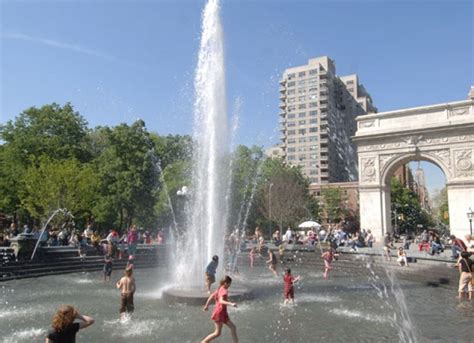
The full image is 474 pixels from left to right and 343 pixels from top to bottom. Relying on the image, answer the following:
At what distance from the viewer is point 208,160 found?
17.6m

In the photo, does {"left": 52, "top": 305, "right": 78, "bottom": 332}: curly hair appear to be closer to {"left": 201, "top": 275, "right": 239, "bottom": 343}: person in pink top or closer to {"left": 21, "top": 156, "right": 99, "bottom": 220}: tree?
{"left": 201, "top": 275, "right": 239, "bottom": 343}: person in pink top

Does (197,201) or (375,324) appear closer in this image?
(375,324)

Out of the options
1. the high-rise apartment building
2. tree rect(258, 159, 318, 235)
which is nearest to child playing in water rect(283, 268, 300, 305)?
tree rect(258, 159, 318, 235)

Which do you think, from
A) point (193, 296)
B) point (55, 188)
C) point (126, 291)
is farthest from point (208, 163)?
point (55, 188)

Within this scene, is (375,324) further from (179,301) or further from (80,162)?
(80,162)

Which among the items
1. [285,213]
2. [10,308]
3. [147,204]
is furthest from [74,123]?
[10,308]

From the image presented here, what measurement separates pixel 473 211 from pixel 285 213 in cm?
2539

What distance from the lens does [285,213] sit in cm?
5516

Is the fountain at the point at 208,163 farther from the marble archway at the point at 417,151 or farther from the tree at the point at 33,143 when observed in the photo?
the tree at the point at 33,143

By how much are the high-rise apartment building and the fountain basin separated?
78882 mm

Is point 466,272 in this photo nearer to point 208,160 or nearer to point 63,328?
point 208,160

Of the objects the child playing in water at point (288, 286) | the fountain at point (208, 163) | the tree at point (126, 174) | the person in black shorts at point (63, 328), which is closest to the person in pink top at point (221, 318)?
A: the person in black shorts at point (63, 328)

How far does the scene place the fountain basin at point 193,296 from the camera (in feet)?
42.1

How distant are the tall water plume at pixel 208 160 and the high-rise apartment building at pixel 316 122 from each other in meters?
73.5
